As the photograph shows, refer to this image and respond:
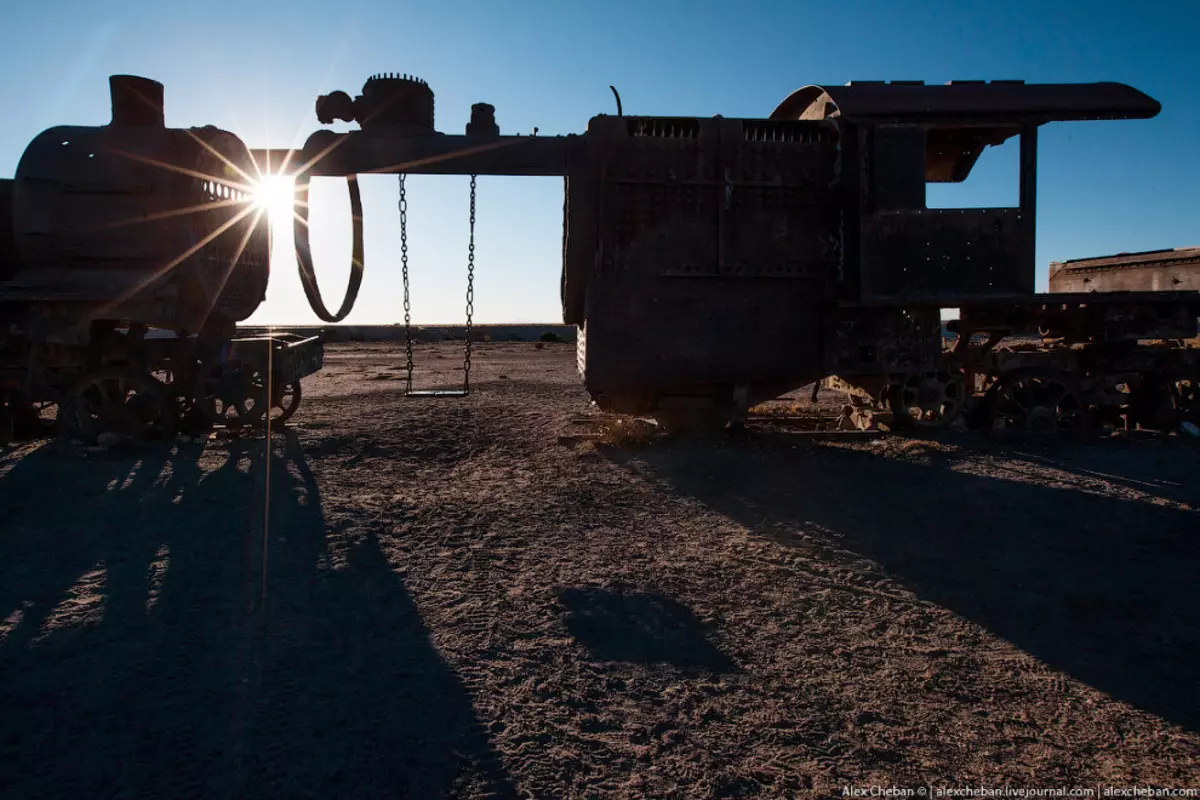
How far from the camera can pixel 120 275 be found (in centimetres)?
801

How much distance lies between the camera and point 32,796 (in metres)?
2.24

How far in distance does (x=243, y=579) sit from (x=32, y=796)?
74.3 inches

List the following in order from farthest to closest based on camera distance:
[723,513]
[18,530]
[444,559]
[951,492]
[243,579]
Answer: [951,492]
[723,513]
[18,530]
[444,559]
[243,579]

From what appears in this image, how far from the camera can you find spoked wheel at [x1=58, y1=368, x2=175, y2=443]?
26.1 feet

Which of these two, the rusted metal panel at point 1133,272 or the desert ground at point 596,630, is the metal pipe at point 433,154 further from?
the rusted metal panel at point 1133,272

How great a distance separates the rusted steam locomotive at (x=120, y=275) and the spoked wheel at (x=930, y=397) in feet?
24.8

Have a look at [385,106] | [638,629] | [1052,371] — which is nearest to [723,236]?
[385,106]

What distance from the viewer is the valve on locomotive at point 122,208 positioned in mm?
7965

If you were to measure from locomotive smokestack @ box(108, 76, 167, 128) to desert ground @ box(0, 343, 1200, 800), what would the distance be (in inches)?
166

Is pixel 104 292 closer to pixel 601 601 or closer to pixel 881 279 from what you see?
pixel 601 601

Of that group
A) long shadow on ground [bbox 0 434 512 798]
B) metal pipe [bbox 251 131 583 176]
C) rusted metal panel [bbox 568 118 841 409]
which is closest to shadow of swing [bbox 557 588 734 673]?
long shadow on ground [bbox 0 434 512 798]

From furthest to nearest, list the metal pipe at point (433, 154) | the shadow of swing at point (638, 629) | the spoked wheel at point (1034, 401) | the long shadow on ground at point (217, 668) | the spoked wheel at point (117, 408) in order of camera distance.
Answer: the spoked wheel at point (1034, 401)
the spoked wheel at point (117, 408)
the metal pipe at point (433, 154)
the shadow of swing at point (638, 629)
the long shadow on ground at point (217, 668)

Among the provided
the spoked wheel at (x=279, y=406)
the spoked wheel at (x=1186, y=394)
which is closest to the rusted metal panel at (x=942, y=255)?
the spoked wheel at (x=1186, y=394)

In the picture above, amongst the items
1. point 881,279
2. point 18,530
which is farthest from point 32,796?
point 881,279
